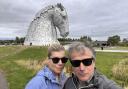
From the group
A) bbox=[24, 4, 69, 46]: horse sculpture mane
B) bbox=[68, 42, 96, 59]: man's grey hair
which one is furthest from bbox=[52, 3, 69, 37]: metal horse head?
bbox=[68, 42, 96, 59]: man's grey hair

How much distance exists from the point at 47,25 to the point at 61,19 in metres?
3.44

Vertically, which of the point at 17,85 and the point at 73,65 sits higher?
the point at 73,65

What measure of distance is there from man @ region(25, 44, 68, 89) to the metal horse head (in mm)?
57528

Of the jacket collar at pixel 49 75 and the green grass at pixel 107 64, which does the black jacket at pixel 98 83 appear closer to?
the jacket collar at pixel 49 75

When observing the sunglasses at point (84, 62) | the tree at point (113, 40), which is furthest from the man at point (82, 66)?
the tree at point (113, 40)

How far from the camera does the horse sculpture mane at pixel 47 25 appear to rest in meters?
62.4

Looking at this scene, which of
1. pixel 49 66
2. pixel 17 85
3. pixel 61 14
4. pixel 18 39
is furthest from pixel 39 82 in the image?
pixel 18 39

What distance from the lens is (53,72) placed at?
13.6ft

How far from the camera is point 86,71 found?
3.38 metres

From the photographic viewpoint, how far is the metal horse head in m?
61.8

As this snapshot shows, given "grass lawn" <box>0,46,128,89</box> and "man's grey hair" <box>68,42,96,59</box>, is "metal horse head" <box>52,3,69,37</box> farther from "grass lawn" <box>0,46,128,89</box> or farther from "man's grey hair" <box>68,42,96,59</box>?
"man's grey hair" <box>68,42,96,59</box>

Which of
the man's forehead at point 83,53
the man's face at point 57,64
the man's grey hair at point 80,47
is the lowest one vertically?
the man's face at point 57,64

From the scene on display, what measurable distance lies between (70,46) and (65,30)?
195 ft

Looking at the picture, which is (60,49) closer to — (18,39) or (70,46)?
(70,46)
